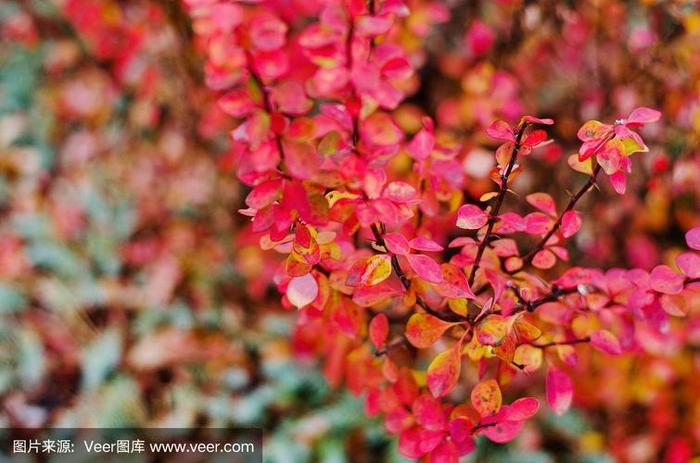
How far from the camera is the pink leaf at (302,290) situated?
1188 mm

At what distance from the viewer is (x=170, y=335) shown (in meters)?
2.35

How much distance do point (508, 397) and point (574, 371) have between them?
10.7 inches

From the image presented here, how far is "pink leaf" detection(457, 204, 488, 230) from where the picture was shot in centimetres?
118

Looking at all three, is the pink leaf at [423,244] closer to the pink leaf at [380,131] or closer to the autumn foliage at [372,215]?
the autumn foliage at [372,215]

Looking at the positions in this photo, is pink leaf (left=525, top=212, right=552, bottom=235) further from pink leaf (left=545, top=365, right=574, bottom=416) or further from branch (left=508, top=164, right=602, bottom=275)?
pink leaf (left=545, top=365, right=574, bottom=416)

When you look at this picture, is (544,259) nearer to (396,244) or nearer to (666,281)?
(666,281)

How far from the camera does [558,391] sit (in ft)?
4.33

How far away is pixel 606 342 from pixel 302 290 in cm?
65

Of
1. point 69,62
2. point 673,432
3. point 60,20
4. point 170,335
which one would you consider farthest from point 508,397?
point 60,20

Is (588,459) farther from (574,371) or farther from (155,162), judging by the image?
(155,162)

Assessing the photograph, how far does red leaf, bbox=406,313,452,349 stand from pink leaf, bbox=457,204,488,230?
0.66ft

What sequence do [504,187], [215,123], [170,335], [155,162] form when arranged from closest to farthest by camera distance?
1. [504,187]
2. [170,335]
3. [215,123]
4. [155,162]

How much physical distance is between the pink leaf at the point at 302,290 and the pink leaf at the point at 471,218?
0.30 meters

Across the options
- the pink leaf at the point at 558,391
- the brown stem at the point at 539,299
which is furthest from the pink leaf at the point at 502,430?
the brown stem at the point at 539,299
